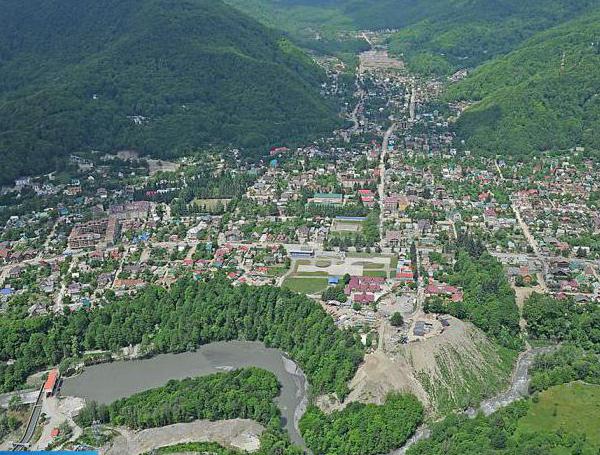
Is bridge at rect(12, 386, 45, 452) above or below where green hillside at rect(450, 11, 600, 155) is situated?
below

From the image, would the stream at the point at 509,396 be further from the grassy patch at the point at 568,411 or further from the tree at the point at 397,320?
the tree at the point at 397,320

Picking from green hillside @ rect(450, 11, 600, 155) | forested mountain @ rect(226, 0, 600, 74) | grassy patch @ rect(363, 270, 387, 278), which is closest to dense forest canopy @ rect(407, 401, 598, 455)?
grassy patch @ rect(363, 270, 387, 278)

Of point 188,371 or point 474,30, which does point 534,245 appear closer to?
point 188,371

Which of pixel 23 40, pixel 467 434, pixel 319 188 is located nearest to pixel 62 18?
pixel 23 40

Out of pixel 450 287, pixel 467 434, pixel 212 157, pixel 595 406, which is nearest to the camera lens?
pixel 467 434

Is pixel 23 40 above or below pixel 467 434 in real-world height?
above

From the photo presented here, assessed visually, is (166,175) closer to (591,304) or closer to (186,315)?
(186,315)

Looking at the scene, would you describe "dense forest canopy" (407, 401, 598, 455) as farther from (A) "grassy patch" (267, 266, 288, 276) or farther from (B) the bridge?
(A) "grassy patch" (267, 266, 288, 276)

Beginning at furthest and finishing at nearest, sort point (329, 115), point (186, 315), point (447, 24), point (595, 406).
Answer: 1. point (447, 24)
2. point (329, 115)
3. point (186, 315)
4. point (595, 406)

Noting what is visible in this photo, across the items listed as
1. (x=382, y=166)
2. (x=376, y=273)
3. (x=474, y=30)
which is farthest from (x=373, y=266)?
(x=474, y=30)
